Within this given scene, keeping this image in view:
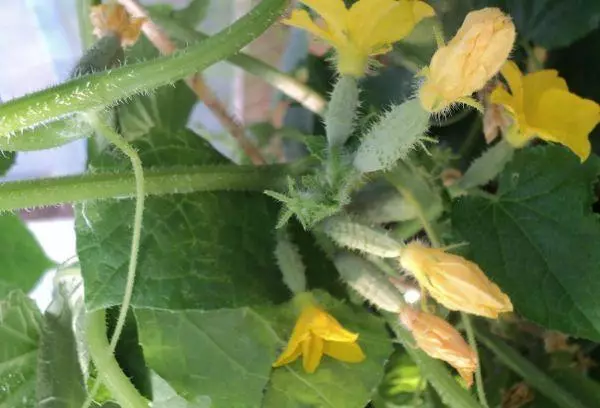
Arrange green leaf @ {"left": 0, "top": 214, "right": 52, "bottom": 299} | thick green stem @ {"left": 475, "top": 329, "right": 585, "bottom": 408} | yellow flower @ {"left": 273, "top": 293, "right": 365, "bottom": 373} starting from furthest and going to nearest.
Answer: green leaf @ {"left": 0, "top": 214, "right": 52, "bottom": 299}, thick green stem @ {"left": 475, "top": 329, "right": 585, "bottom": 408}, yellow flower @ {"left": 273, "top": 293, "right": 365, "bottom": 373}

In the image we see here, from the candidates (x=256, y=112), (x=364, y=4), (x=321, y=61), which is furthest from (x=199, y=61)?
(x=256, y=112)

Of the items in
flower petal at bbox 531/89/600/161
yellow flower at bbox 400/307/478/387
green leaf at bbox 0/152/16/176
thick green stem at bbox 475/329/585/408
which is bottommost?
thick green stem at bbox 475/329/585/408

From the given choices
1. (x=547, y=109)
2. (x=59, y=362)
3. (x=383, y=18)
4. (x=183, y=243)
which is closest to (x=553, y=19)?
(x=547, y=109)

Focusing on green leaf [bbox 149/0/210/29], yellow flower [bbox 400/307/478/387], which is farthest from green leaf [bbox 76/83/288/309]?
green leaf [bbox 149/0/210/29]

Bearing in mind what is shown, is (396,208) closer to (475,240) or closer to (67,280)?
(475,240)

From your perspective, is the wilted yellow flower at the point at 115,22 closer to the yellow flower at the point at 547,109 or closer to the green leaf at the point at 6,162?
the green leaf at the point at 6,162

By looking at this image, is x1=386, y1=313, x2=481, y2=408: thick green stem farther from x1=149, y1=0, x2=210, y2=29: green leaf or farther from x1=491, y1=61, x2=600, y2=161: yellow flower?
x1=149, y1=0, x2=210, y2=29: green leaf
